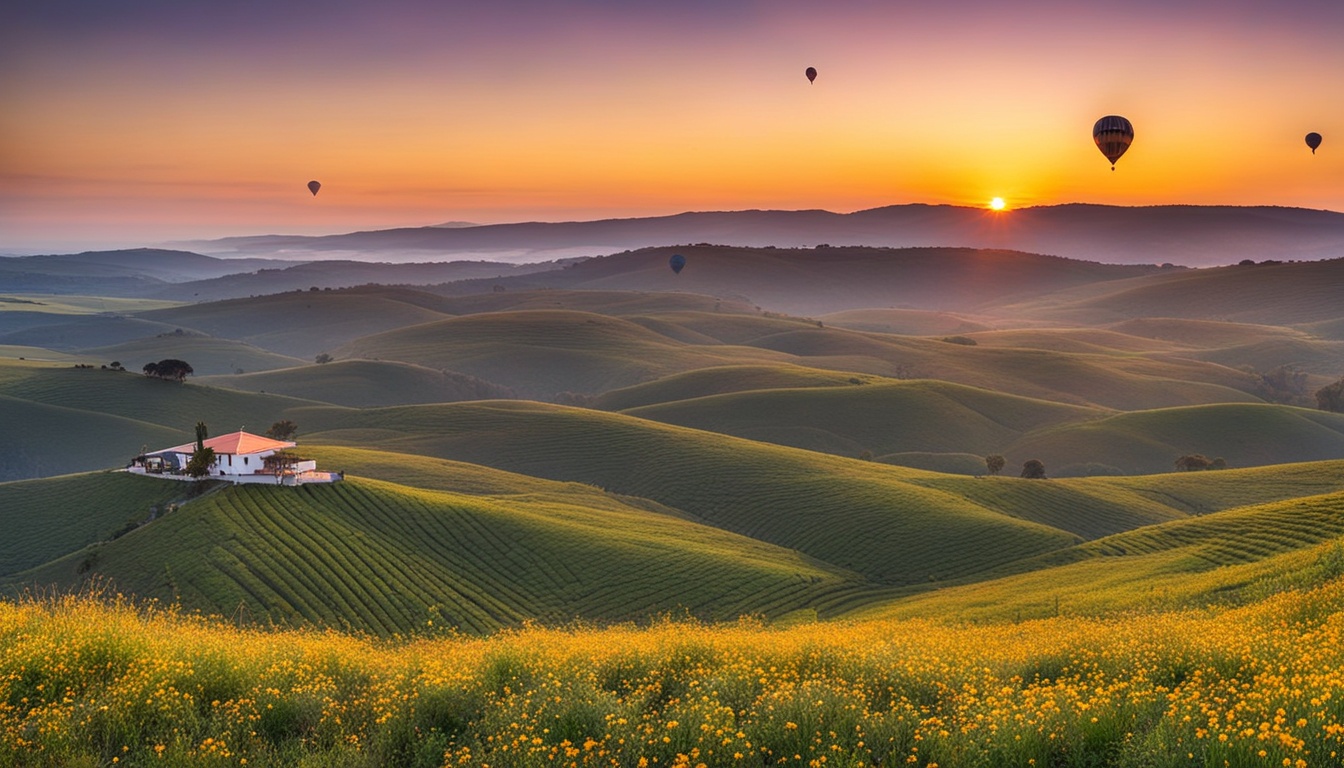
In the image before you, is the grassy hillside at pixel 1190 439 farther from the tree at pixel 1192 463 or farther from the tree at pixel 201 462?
the tree at pixel 201 462

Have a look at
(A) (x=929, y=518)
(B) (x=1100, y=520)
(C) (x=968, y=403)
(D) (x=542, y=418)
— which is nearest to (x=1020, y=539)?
(A) (x=929, y=518)

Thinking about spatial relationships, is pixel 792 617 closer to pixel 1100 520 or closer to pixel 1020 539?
pixel 1020 539

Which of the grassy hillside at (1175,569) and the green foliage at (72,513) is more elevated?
the grassy hillside at (1175,569)

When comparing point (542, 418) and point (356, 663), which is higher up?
point (356, 663)

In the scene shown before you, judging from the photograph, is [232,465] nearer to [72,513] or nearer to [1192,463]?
[72,513]

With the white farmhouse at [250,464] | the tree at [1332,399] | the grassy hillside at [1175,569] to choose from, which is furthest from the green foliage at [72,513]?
the tree at [1332,399]
